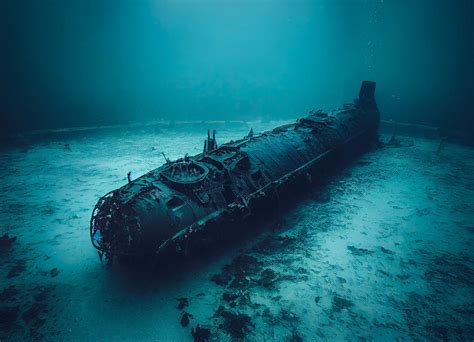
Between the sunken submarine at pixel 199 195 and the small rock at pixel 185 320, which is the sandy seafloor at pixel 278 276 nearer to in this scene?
the small rock at pixel 185 320

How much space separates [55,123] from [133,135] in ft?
18.3

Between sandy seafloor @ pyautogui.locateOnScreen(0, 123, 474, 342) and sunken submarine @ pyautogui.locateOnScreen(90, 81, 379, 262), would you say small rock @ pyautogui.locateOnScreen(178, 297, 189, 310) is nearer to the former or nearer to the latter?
sandy seafloor @ pyautogui.locateOnScreen(0, 123, 474, 342)

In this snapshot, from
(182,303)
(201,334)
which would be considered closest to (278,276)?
(201,334)

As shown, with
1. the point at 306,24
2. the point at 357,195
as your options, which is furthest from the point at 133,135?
the point at 306,24

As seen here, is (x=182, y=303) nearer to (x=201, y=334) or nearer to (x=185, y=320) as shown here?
(x=185, y=320)

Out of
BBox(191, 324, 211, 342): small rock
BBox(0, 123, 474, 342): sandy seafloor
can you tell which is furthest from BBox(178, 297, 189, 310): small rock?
BBox(191, 324, 211, 342): small rock

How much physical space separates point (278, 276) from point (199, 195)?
2.73 metres

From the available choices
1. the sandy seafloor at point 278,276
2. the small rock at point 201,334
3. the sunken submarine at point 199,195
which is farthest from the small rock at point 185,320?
the sunken submarine at point 199,195

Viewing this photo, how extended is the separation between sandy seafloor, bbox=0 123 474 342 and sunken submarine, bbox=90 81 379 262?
0.88 meters

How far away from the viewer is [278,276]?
17.9 feet

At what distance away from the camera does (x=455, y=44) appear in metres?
19.9

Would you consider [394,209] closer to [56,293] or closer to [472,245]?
[472,245]

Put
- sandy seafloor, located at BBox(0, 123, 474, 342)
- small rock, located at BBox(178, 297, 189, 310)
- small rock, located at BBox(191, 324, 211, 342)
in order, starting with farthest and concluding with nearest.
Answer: small rock, located at BBox(178, 297, 189, 310) → sandy seafloor, located at BBox(0, 123, 474, 342) → small rock, located at BBox(191, 324, 211, 342)

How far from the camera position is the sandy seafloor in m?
4.34
